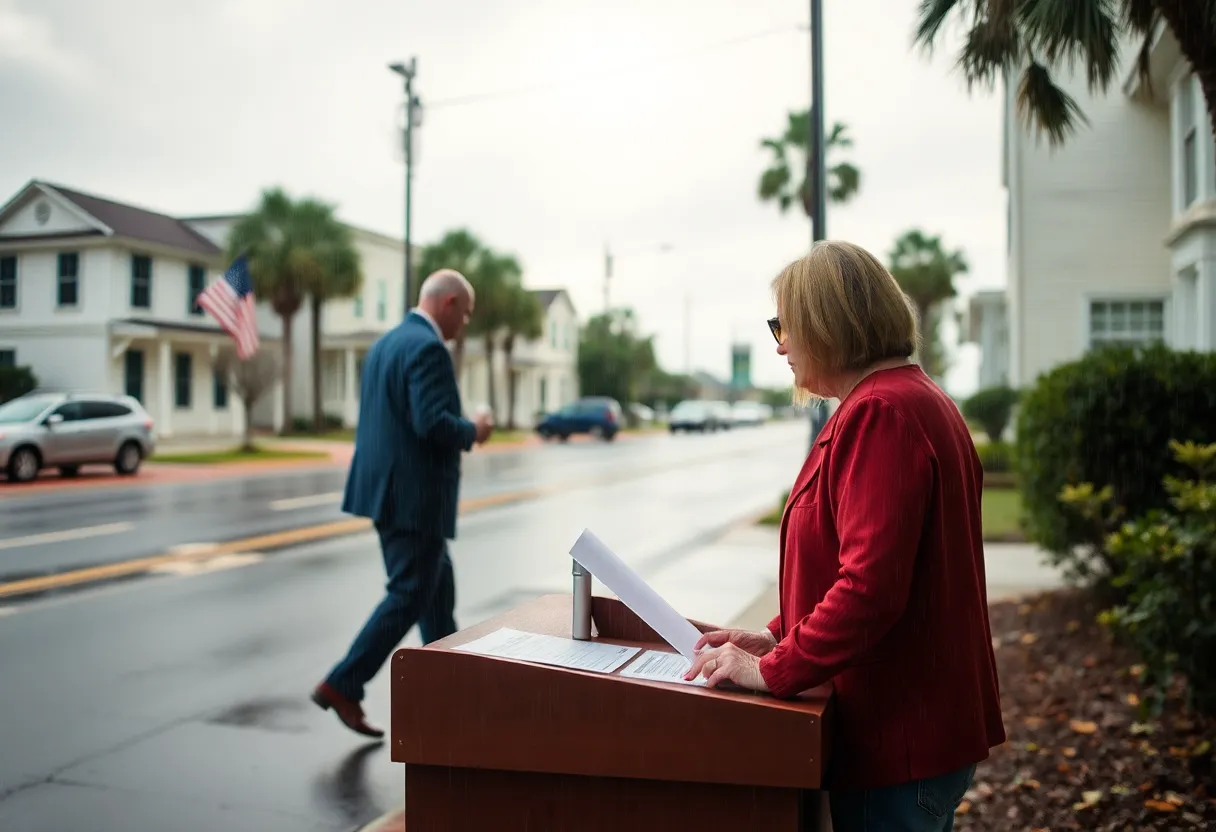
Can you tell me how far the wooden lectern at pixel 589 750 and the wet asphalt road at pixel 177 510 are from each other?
27.0 feet

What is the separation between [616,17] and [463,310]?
258 inches

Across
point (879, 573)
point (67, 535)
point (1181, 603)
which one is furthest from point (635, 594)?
point (67, 535)

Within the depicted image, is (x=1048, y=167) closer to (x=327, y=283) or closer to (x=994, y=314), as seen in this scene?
(x=994, y=314)

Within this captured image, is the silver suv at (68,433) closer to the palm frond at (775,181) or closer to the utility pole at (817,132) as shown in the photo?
the utility pole at (817,132)

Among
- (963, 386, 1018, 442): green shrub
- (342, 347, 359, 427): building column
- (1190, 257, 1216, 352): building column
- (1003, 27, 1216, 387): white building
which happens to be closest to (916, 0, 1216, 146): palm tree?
(1190, 257, 1216, 352): building column

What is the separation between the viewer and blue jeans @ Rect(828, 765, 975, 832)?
6.40 ft

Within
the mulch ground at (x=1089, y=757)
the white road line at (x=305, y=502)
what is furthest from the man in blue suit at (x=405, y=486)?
the white road line at (x=305, y=502)

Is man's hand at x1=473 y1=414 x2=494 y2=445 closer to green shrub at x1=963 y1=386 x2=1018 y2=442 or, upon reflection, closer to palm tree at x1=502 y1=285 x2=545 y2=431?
green shrub at x1=963 y1=386 x2=1018 y2=442

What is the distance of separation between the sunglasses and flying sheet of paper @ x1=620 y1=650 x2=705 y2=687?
27.4 inches

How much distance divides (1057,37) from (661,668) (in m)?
3.58

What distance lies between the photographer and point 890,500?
1.83 metres

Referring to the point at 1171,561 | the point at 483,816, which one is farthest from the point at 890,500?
the point at 1171,561

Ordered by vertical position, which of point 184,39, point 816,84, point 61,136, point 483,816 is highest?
point 816,84

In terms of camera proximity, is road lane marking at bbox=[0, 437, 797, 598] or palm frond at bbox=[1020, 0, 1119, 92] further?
road lane marking at bbox=[0, 437, 797, 598]
